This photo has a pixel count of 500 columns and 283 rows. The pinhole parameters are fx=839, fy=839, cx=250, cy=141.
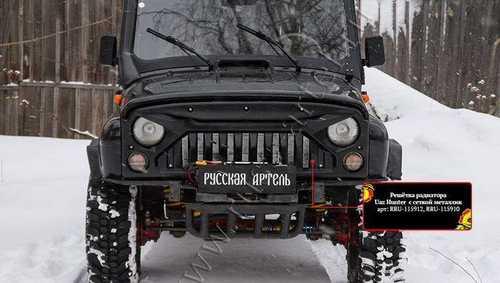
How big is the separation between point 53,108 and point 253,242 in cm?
735

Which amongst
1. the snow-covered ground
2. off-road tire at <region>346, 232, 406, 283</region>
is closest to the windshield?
off-road tire at <region>346, 232, 406, 283</region>

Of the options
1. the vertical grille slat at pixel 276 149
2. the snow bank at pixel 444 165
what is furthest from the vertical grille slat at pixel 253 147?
the snow bank at pixel 444 165

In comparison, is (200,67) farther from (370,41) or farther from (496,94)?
(496,94)

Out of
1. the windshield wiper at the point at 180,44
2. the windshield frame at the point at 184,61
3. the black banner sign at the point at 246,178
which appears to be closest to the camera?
the black banner sign at the point at 246,178

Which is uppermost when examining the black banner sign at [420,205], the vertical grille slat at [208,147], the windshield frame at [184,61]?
the windshield frame at [184,61]

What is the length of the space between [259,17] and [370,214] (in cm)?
177

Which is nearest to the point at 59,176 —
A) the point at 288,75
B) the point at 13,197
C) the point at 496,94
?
the point at 13,197

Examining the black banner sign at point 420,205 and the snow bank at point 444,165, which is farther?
the snow bank at point 444,165

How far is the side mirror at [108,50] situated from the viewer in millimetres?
6212

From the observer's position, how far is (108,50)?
6.23 meters

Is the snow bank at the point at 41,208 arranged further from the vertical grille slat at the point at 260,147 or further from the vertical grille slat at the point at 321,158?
the vertical grille slat at the point at 321,158

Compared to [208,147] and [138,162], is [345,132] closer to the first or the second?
[208,147]

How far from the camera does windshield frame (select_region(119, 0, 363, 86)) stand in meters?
5.81

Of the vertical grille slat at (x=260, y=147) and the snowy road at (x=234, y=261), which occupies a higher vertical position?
the vertical grille slat at (x=260, y=147)
